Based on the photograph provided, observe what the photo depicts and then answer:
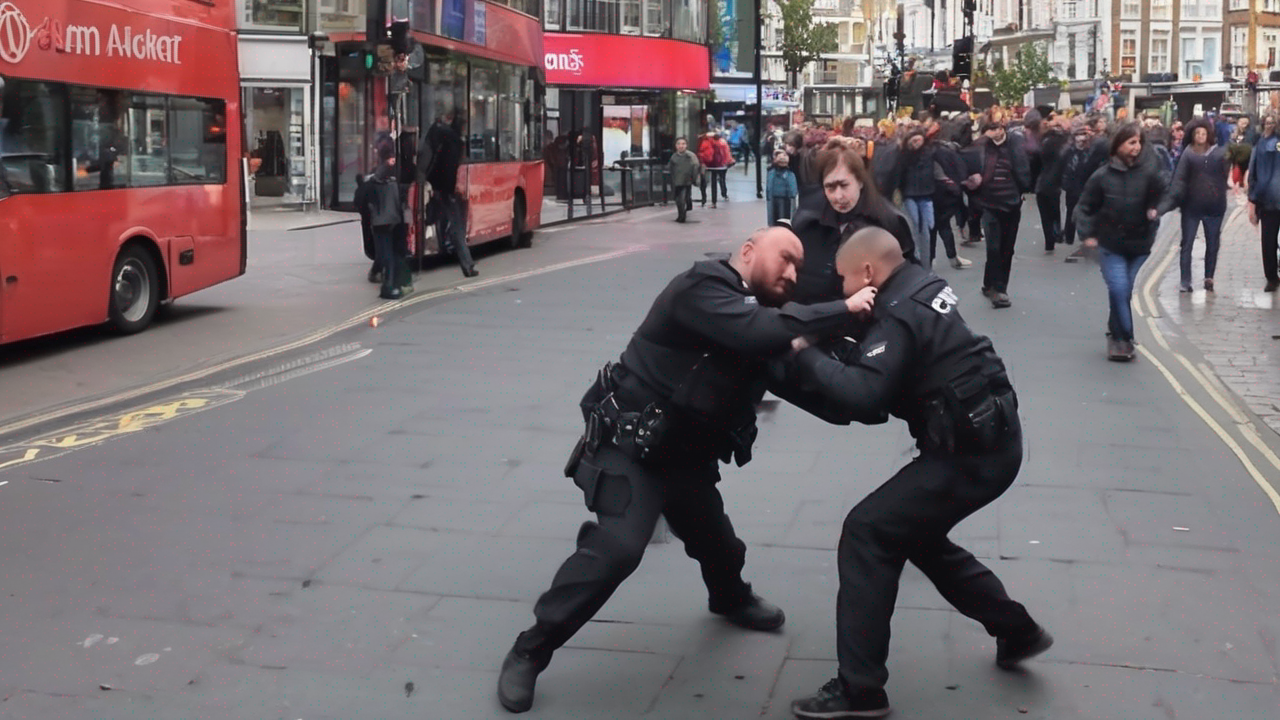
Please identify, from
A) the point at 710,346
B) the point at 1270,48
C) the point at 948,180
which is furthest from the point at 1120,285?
the point at 1270,48

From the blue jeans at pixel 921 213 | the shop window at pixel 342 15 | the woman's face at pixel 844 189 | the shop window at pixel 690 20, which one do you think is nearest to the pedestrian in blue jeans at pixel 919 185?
the blue jeans at pixel 921 213

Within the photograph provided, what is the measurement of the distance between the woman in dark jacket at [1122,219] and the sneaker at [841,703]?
7.65 meters

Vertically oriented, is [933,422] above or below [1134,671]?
above

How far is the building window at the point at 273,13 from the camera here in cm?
3105

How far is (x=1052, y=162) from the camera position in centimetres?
2119

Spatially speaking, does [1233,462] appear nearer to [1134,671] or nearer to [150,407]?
[1134,671]

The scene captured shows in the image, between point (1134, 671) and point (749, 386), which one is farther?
point (1134, 671)

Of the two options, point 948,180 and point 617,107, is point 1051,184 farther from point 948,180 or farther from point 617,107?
point 617,107

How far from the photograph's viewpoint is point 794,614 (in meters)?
5.77

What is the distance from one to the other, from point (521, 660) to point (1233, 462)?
16.1ft

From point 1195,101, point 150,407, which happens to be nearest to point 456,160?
point 150,407

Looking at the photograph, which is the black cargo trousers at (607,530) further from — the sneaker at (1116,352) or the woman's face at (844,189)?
the sneaker at (1116,352)

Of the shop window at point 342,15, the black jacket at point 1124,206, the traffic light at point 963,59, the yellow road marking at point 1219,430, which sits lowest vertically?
the yellow road marking at point 1219,430

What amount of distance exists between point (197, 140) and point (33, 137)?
2816mm
